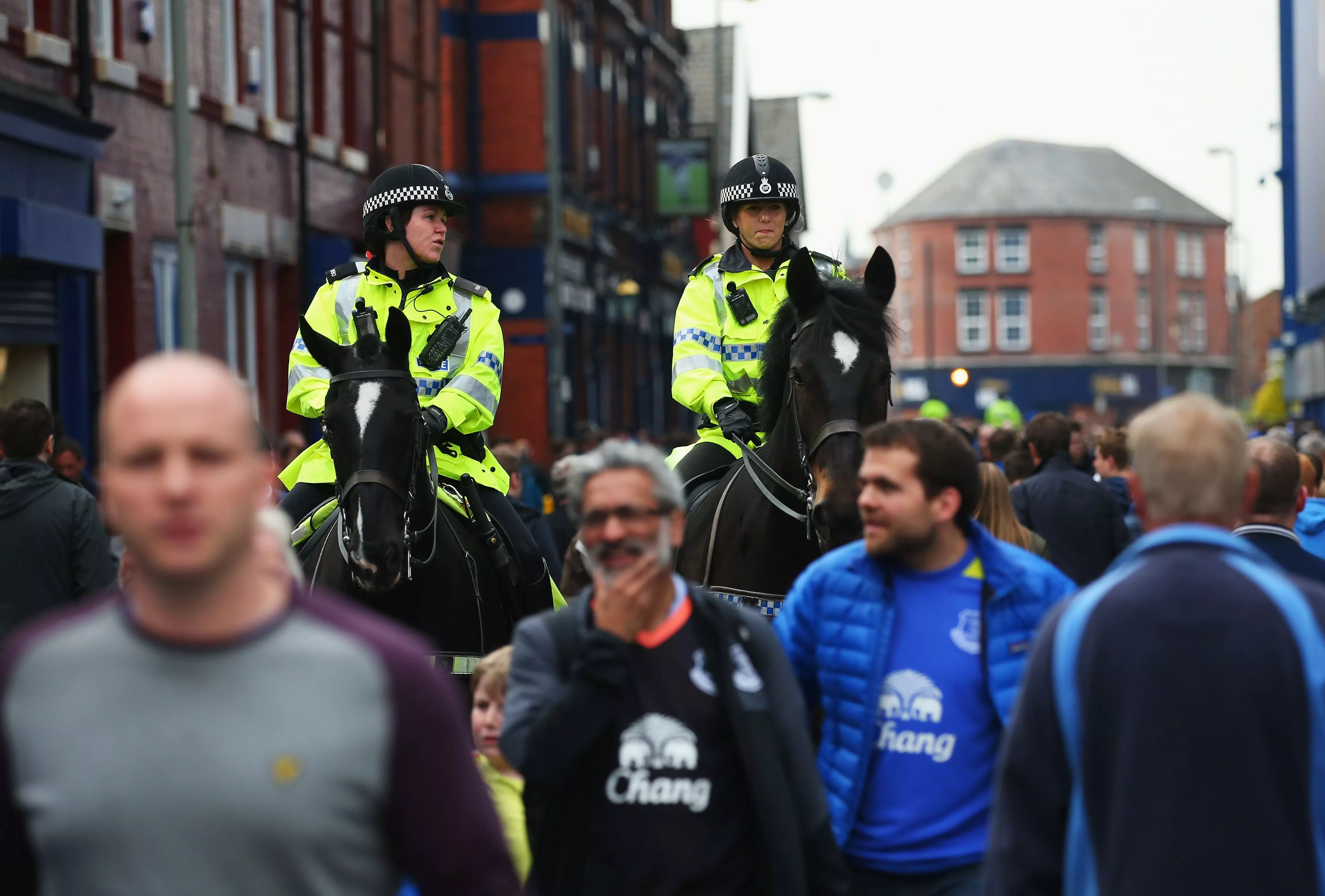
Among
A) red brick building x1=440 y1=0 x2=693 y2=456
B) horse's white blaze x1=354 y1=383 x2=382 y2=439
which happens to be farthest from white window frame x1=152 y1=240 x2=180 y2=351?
horse's white blaze x1=354 y1=383 x2=382 y2=439

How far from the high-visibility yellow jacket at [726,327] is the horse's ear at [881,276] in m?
0.77

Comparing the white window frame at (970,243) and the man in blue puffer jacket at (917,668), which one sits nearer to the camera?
the man in blue puffer jacket at (917,668)

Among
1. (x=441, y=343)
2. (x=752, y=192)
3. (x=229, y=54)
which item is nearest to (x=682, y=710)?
(x=441, y=343)

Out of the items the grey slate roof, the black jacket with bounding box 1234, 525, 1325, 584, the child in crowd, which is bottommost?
the child in crowd

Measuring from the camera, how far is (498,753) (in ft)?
17.2

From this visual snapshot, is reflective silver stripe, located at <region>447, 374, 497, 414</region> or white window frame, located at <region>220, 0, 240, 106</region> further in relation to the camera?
white window frame, located at <region>220, 0, 240, 106</region>

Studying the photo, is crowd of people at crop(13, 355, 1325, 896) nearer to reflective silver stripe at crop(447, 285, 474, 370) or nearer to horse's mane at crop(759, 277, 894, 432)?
horse's mane at crop(759, 277, 894, 432)

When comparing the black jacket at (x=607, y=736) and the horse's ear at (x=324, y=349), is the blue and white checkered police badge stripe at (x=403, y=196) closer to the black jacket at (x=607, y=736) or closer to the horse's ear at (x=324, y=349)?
the horse's ear at (x=324, y=349)

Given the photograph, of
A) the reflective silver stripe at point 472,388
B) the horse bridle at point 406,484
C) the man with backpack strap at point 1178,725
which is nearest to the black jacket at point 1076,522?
the reflective silver stripe at point 472,388

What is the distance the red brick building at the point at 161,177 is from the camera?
18.0 metres

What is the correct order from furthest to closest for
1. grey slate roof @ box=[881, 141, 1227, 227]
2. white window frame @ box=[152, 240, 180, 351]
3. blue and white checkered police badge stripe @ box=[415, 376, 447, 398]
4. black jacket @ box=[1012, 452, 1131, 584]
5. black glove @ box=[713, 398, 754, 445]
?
grey slate roof @ box=[881, 141, 1227, 227]
white window frame @ box=[152, 240, 180, 351]
black jacket @ box=[1012, 452, 1131, 584]
blue and white checkered police badge stripe @ box=[415, 376, 447, 398]
black glove @ box=[713, 398, 754, 445]

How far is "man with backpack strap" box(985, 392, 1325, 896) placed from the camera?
402 cm

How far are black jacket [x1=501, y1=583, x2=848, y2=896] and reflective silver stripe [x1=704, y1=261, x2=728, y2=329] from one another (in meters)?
4.58

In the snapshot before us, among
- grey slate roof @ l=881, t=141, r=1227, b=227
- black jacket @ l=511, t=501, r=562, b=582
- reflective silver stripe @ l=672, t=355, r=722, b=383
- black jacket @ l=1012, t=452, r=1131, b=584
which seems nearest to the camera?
reflective silver stripe @ l=672, t=355, r=722, b=383
